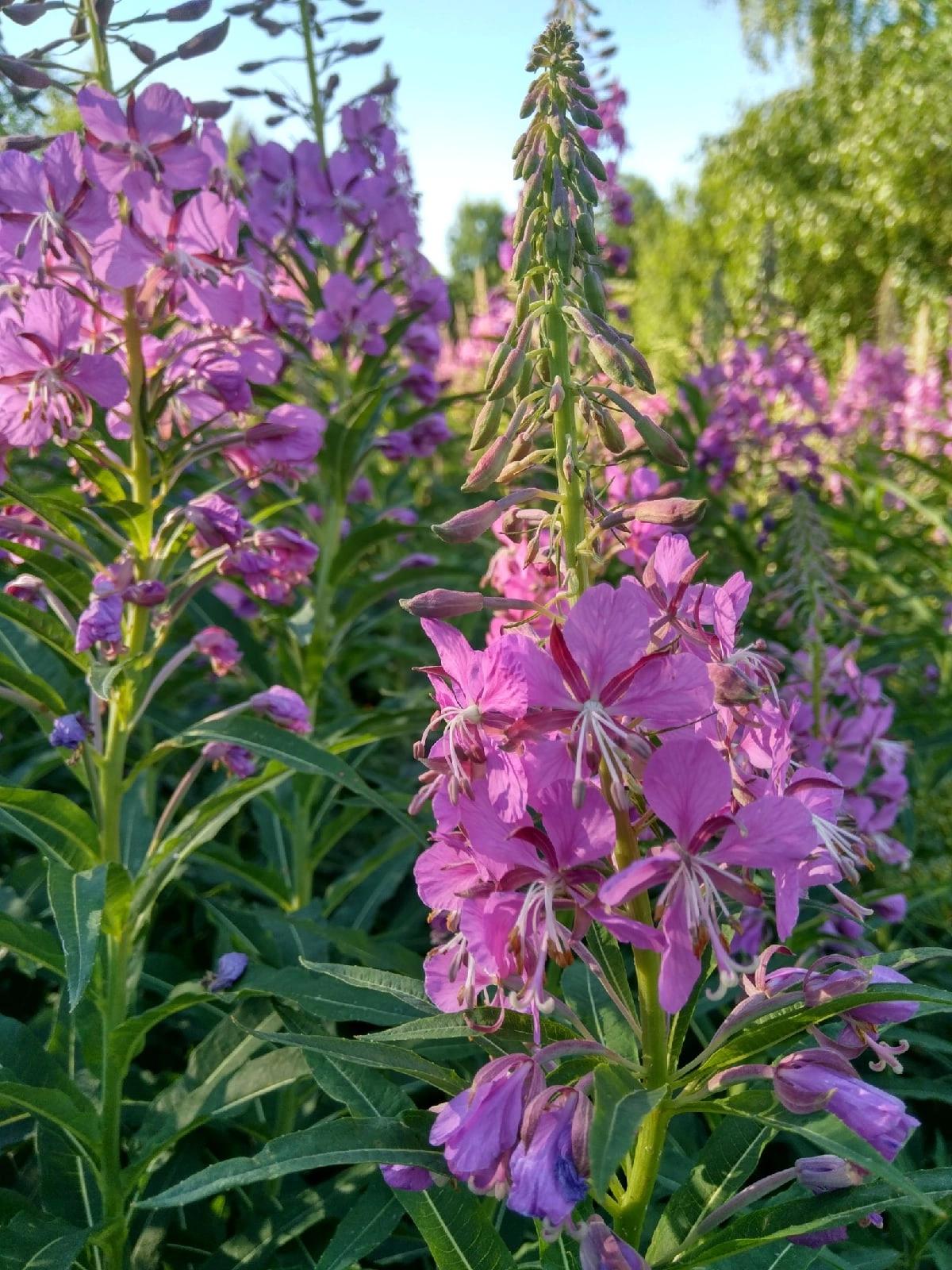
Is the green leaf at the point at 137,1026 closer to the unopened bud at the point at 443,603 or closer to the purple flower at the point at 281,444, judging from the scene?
the unopened bud at the point at 443,603

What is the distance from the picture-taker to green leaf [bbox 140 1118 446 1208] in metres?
1.18

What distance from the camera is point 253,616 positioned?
3135mm

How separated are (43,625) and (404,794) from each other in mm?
1090

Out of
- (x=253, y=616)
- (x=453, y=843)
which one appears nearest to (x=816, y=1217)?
(x=453, y=843)

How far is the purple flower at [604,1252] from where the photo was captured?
115 cm

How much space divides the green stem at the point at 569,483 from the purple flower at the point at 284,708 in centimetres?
98

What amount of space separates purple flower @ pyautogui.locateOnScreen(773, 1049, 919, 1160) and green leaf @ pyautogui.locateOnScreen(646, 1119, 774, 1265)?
1.00 ft

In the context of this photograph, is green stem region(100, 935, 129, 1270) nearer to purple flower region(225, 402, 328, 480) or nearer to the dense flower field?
the dense flower field

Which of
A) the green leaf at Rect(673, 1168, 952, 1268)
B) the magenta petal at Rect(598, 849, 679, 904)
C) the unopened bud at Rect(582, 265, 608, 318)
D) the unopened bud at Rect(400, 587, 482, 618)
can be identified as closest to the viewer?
the magenta petal at Rect(598, 849, 679, 904)

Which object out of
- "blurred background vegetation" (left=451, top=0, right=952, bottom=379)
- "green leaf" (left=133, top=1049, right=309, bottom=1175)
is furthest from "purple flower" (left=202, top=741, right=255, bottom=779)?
"blurred background vegetation" (left=451, top=0, right=952, bottom=379)

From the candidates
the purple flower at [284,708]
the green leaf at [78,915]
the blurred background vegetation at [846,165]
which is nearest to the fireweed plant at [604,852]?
the green leaf at [78,915]

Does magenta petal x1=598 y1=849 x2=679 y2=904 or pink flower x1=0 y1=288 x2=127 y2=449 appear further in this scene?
pink flower x1=0 y1=288 x2=127 y2=449

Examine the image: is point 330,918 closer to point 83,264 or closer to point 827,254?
point 83,264

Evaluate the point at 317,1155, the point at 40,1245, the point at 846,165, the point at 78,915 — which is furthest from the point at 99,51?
the point at 846,165
